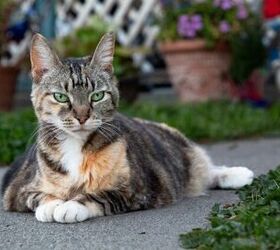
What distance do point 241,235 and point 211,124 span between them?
457 centimetres

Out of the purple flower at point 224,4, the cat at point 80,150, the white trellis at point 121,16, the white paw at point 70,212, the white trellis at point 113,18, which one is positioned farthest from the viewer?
the white trellis at point 121,16

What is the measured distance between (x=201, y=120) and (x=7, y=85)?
260 cm

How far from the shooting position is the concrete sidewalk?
11.1 ft

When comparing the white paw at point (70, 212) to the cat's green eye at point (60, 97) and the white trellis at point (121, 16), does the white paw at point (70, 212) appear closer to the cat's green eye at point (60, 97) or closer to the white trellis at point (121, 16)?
the cat's green eye at point (60, 97)

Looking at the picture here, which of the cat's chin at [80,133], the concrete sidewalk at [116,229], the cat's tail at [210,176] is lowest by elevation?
the cat's tail at [210,176]

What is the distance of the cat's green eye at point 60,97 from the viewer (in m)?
3.83

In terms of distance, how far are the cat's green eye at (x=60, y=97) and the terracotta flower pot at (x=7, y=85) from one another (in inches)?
211

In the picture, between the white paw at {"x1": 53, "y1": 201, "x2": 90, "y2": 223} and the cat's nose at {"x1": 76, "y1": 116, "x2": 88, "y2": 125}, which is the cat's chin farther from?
the white paw at {"x1": 53, "y1": 201, "x2": 90, "y2": 223}

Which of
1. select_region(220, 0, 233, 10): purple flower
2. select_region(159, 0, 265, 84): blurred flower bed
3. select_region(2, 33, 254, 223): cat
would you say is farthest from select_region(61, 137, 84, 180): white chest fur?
select_region(220, 0, 233, 10): purple flower

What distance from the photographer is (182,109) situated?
825 cm

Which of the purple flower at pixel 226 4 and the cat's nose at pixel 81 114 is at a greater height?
the cat's nose at pixel 81 114

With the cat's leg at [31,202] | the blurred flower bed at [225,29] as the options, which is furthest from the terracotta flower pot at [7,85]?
the cat's leg at [31,202]

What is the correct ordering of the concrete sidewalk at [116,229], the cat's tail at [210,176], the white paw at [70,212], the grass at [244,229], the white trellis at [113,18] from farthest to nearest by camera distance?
the white trellis at [113,18] < the cat's tail at [210,176] < the white paw at [70,212] < the concrete sidewalk at [116,229] < the grass at [244,229]

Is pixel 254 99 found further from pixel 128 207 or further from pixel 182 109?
pixel 128 207
